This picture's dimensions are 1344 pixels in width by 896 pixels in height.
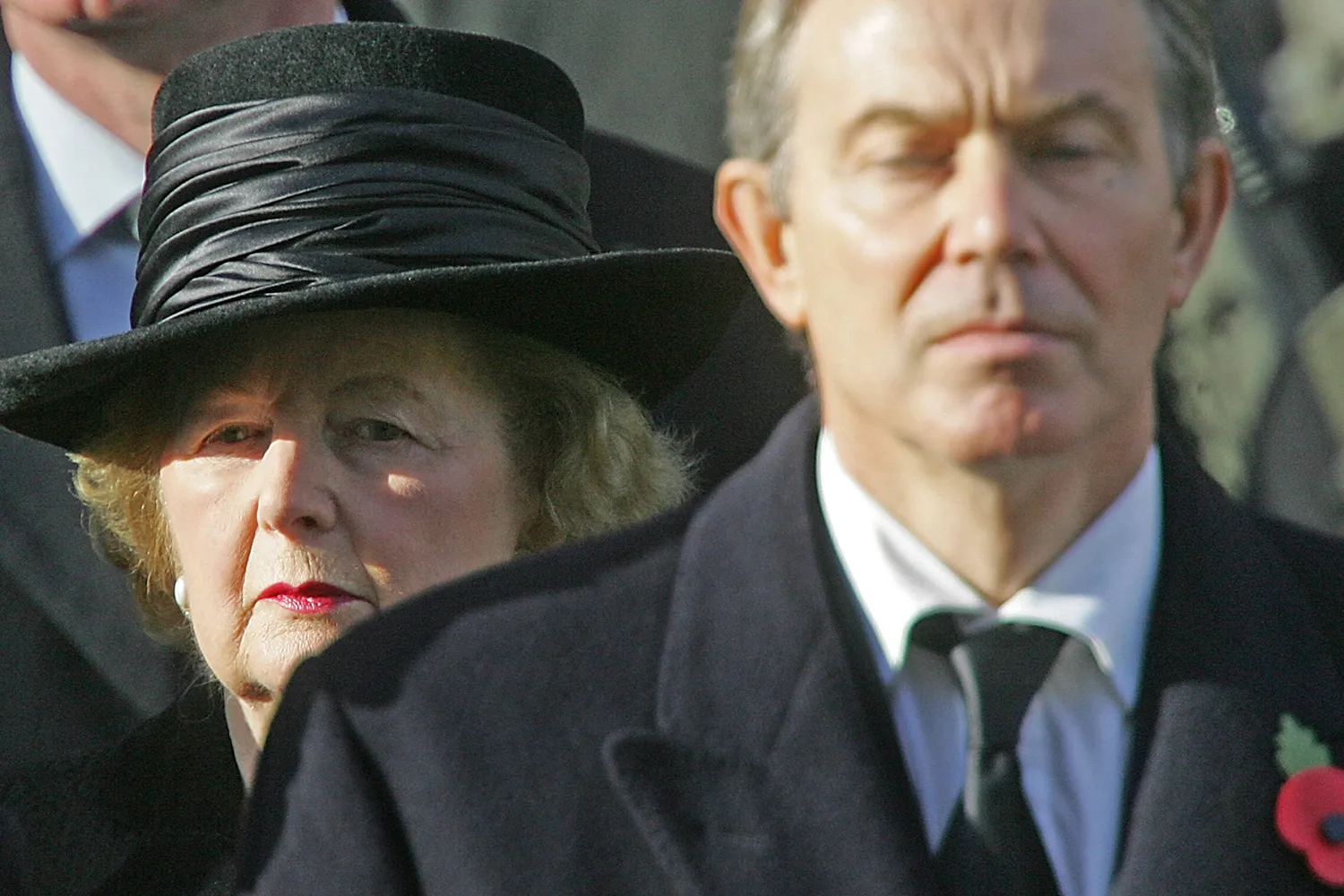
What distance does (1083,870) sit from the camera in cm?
188

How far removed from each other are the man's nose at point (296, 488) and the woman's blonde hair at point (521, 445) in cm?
17

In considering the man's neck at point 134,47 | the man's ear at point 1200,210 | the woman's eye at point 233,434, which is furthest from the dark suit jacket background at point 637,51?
the man's ear at point 1200,210

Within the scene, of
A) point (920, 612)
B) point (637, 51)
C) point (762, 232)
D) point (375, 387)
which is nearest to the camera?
point (920, 612)

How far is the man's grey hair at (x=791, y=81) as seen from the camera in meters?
1.89

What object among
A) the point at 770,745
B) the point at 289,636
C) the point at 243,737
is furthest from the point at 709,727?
the point at 243,737

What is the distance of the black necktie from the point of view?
6.03ft

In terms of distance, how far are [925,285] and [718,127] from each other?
85.8 inches

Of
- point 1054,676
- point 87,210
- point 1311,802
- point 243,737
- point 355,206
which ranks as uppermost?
point 355,206

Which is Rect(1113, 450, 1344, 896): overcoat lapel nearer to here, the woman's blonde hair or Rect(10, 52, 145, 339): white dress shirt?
the woman's blonde hair

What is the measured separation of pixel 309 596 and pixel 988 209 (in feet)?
4.14

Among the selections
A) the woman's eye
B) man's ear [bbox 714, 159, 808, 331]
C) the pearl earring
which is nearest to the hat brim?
the woman's eye

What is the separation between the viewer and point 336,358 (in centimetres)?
285

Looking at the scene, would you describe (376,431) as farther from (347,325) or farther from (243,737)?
(243,737)

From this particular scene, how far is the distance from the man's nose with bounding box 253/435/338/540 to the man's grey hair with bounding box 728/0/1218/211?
913 millimetres
